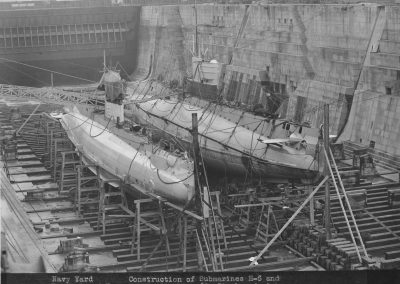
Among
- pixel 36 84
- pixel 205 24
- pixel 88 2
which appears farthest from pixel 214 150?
pixel 88 2

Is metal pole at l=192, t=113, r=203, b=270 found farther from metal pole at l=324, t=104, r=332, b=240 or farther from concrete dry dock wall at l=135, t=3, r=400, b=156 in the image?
concrete dry dock wall at l=135, t=3, r=400, b=156

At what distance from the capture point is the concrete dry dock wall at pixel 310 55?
76.5ft

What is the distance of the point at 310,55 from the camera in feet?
92.1

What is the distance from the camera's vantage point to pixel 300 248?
16.7 meters

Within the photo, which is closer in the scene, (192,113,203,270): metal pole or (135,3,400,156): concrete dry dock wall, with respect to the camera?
(192,113,203,270): metal pole

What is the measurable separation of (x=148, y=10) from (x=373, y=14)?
1056 inches

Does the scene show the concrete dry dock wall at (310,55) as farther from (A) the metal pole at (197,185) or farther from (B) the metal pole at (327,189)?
(A) the metal pole at (197,185)

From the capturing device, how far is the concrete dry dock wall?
76.5ft

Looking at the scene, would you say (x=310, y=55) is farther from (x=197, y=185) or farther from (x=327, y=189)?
(x=197, y=185)

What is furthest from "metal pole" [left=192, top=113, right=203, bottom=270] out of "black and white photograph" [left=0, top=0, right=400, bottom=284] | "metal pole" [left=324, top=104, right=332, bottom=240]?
"metal pole" [left=324, top=104, right=332, bottom=240]

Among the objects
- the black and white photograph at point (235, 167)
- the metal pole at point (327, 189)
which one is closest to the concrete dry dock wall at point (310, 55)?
the black and white photograph at point (235, 167)

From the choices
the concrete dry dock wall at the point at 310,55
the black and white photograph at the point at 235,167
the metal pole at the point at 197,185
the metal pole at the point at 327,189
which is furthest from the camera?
the concrete dry dock wall at the point at 310,55

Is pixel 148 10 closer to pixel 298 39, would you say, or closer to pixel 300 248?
pixel 298 39

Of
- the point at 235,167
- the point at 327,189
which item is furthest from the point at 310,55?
the point at 327,189
